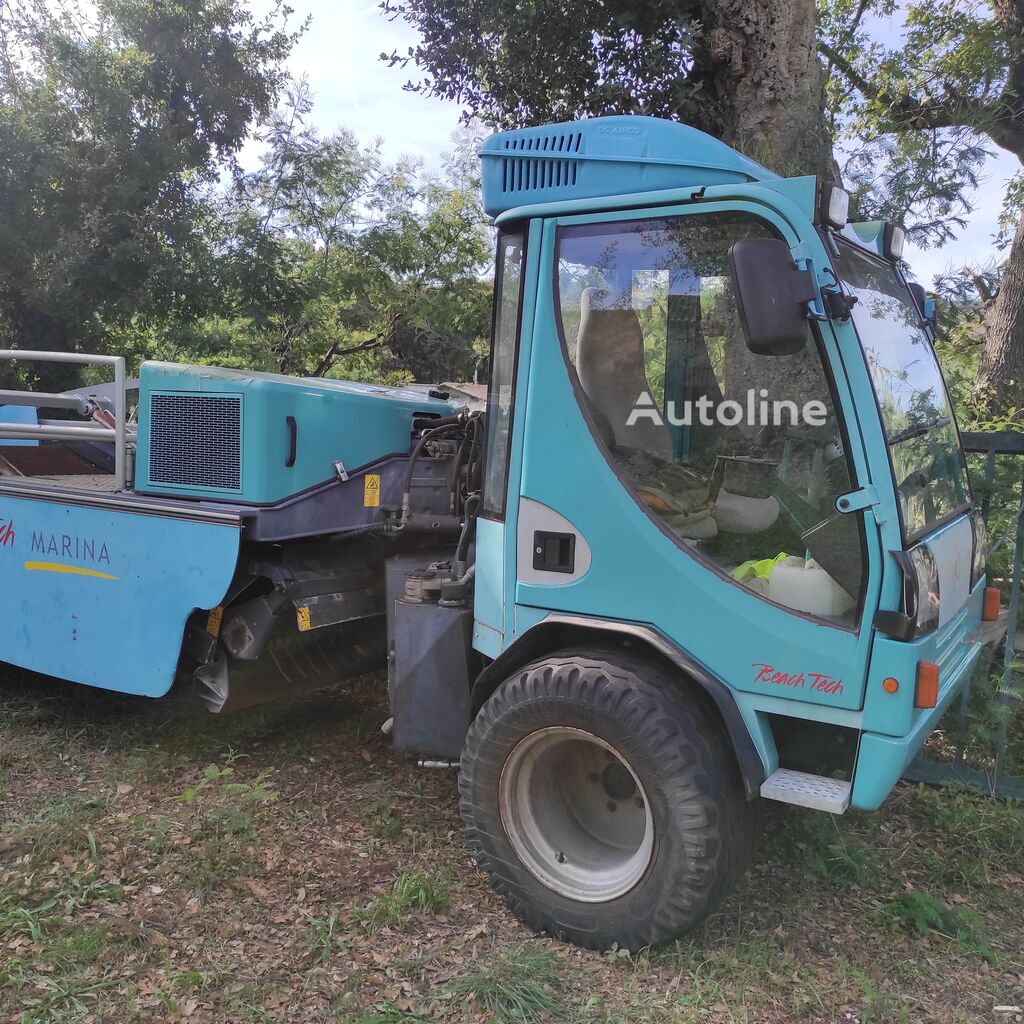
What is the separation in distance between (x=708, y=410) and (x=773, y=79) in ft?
12.9

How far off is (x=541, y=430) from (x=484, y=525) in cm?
45

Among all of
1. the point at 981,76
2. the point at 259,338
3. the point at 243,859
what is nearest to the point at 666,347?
the point at 243,859

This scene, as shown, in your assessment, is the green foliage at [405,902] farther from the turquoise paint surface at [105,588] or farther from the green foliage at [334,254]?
the green foliage at [334,254]

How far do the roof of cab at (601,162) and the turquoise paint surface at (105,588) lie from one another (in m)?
1.81

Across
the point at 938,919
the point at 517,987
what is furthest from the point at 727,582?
the point at 938,919

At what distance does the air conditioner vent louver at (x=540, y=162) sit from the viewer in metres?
3.02

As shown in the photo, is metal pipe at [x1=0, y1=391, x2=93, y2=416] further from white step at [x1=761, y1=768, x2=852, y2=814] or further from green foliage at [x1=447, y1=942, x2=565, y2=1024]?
white step at [x1=761, y1=768, x2=852, y2=814]

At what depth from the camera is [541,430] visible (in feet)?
9.94

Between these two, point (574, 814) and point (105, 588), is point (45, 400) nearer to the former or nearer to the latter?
point (105, 588)

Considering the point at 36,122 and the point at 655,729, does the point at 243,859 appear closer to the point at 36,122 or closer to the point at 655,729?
the point at 655,729

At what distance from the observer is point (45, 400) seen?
4781mm

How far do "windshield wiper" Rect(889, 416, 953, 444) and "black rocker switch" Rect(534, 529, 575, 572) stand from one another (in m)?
1.04

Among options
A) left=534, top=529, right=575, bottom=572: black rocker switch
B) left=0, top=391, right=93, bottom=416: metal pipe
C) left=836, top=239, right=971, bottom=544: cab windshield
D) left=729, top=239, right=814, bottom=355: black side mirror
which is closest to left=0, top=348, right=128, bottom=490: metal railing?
left=0, top=391, right=93, bottom=416: metal pipe

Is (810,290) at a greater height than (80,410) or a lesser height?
greater
